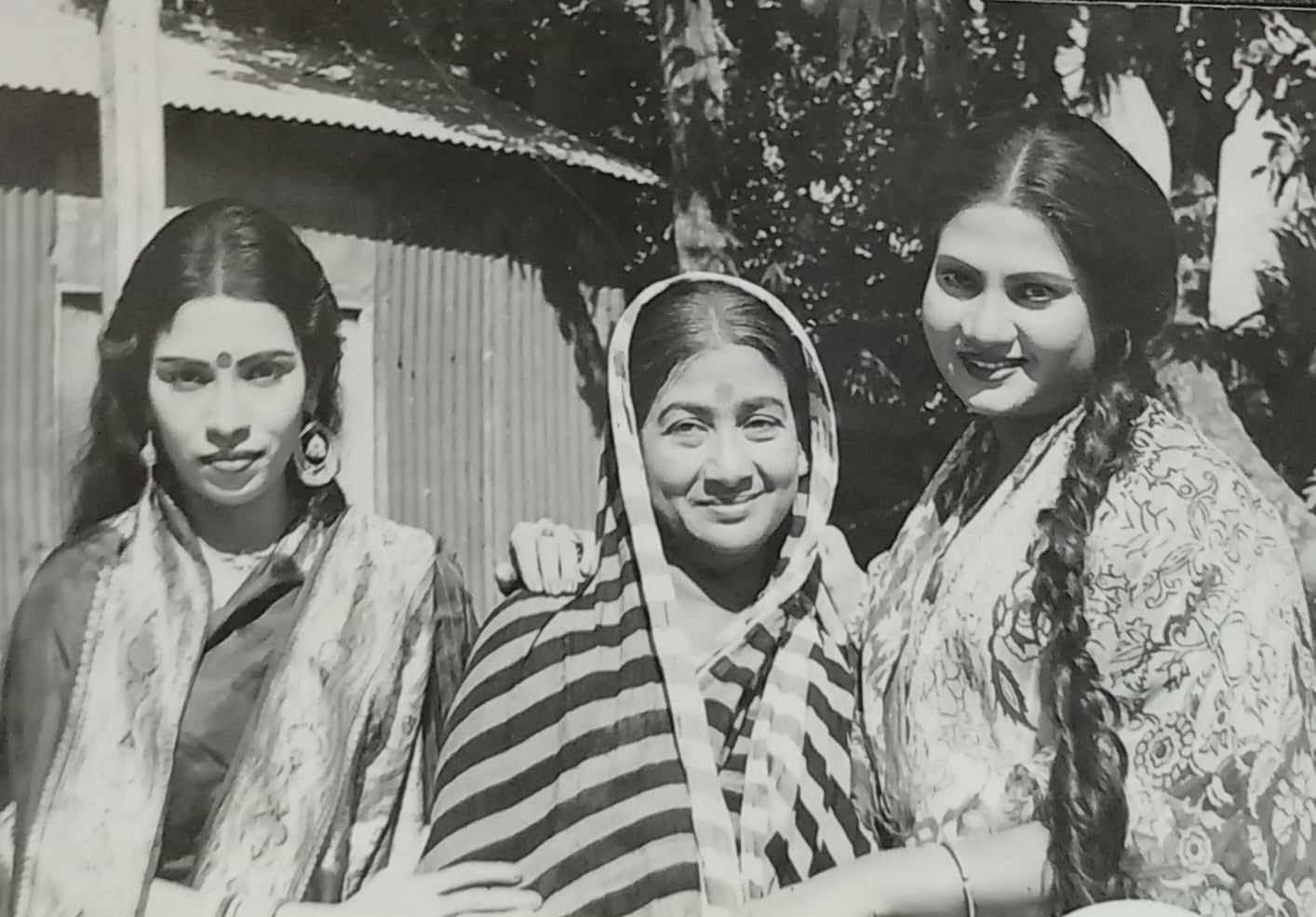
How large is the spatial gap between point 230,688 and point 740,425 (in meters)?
0.67

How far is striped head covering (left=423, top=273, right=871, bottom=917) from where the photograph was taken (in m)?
1.67

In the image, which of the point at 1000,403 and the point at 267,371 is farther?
the point at 1000,403

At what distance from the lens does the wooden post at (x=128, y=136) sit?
67.2 inches

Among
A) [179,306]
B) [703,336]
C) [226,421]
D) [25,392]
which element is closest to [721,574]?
[703,336]

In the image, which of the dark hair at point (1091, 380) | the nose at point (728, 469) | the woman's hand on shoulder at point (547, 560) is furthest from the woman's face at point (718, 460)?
the dark hair at point (1091, 380)

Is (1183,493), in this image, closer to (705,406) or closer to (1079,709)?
(1079,709)

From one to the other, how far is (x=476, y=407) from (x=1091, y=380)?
768mm

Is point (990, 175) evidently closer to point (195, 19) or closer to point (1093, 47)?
point (1093, 47)

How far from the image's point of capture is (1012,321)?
179 cm

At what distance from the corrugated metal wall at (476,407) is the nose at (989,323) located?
0.46 metres

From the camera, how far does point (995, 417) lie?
182 cm

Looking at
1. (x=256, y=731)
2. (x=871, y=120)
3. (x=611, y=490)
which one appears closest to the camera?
(x=256, y=731)

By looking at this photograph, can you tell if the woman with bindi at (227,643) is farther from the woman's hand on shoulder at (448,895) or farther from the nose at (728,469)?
the nose at (728,469)

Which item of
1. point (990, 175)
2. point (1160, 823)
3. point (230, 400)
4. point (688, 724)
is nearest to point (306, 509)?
point (230, 400)
